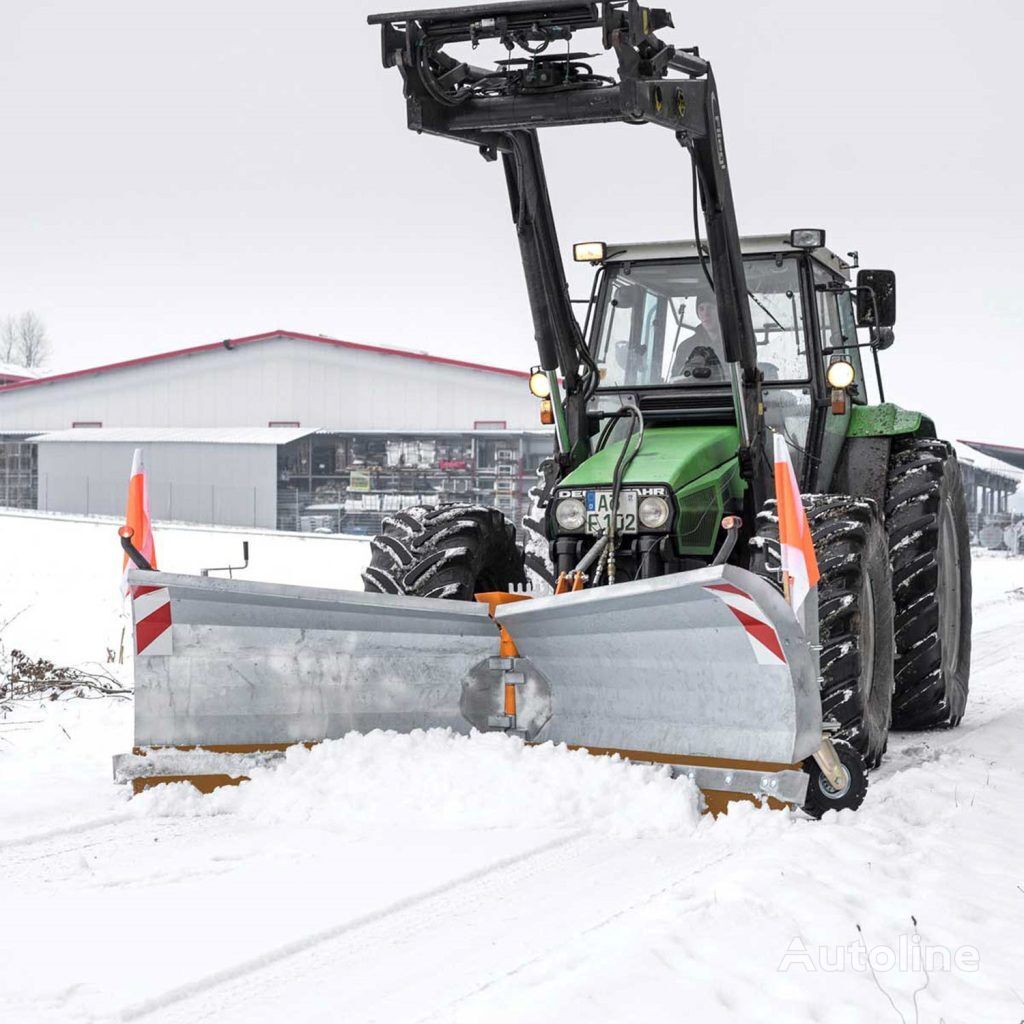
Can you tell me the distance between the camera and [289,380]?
117 ft

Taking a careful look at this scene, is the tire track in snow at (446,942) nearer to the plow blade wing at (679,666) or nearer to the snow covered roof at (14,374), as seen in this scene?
the plow blade wing at (679,666)

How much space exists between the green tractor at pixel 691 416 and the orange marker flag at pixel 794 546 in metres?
0.38

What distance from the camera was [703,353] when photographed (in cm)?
671

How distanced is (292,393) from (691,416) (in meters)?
29.7

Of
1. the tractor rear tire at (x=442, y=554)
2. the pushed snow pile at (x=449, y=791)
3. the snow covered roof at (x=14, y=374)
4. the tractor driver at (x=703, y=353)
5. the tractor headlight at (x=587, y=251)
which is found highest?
the snow covered roof at (x=14, y=374)

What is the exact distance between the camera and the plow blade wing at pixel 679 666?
187 inches

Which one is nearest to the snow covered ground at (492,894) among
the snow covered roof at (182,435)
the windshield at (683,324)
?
the windshield at (683,324)

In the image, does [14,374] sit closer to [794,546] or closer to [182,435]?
[182,435]

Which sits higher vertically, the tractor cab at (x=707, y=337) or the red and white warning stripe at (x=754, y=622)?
the tractor cab at (x=707, y=337)

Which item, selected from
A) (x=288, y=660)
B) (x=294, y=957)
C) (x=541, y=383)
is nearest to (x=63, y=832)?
(x=288, y=660)

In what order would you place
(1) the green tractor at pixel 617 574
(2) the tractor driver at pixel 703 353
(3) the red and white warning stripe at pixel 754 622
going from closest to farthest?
Answer: (3) the red and white warning stripe at pixel 754 622 < (1) the green tractor at pixel 617 574 < (2) the tractor driver at pixel 703 353

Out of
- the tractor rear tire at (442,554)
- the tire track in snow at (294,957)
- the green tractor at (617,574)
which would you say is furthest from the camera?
the tractor rear tire at (442,554)

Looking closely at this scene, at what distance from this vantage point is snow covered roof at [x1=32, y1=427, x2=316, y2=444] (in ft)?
111

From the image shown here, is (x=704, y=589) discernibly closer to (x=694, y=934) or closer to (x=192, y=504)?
(x=694, y=934)
